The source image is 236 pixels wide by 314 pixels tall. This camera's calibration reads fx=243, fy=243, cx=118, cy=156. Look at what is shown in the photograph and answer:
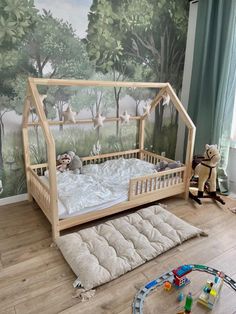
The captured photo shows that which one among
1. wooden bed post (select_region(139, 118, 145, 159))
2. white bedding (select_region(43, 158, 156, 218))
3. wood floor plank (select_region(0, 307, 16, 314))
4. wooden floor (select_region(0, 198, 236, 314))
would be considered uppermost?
wooden bed post (select_region(139, 118, 145, 159))

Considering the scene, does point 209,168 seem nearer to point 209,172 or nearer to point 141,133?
point 209,172

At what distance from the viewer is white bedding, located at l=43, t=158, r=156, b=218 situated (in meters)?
2.15

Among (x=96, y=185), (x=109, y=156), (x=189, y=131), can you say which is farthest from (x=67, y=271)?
(x=189, y=131)

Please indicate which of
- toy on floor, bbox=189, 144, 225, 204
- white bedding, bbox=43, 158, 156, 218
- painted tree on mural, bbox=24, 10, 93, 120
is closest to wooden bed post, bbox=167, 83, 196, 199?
toy on floor, bbox=189, 144, 225, 204

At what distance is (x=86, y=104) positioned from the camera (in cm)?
300

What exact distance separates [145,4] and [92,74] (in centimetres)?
118

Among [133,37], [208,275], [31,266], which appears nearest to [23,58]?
[133,37]

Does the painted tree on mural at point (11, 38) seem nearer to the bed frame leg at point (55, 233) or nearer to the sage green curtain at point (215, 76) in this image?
the bed frame leg at point (55, 233)

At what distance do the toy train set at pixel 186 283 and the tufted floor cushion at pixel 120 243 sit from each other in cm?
20

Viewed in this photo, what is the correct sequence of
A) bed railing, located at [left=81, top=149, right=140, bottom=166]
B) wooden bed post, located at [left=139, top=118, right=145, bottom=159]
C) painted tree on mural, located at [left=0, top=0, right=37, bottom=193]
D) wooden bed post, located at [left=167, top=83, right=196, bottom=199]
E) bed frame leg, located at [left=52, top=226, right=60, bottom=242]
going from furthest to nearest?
1. wooden bed post, located at [left=139, top=118, right=145, bottom=159]
2. bed railing, located at [left=81, top=149, right=140, bottom=166]
3. wooden bed post, located at [left=167, top=83, right=196, bottom=199]
4. painted tree on mural, located at [left=0, top=0, right=37, bottom=193]
5. bed frame leg, located at [left=52, top=226, right=60, bottom=242]

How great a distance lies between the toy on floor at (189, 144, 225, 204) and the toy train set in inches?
47.0

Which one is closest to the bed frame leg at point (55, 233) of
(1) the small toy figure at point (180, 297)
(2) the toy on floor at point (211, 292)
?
(1) the small toy figure at point (180, 297)

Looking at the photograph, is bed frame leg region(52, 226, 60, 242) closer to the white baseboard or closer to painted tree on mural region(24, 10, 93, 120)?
the white baseboard

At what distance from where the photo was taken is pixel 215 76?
3.09 metres
